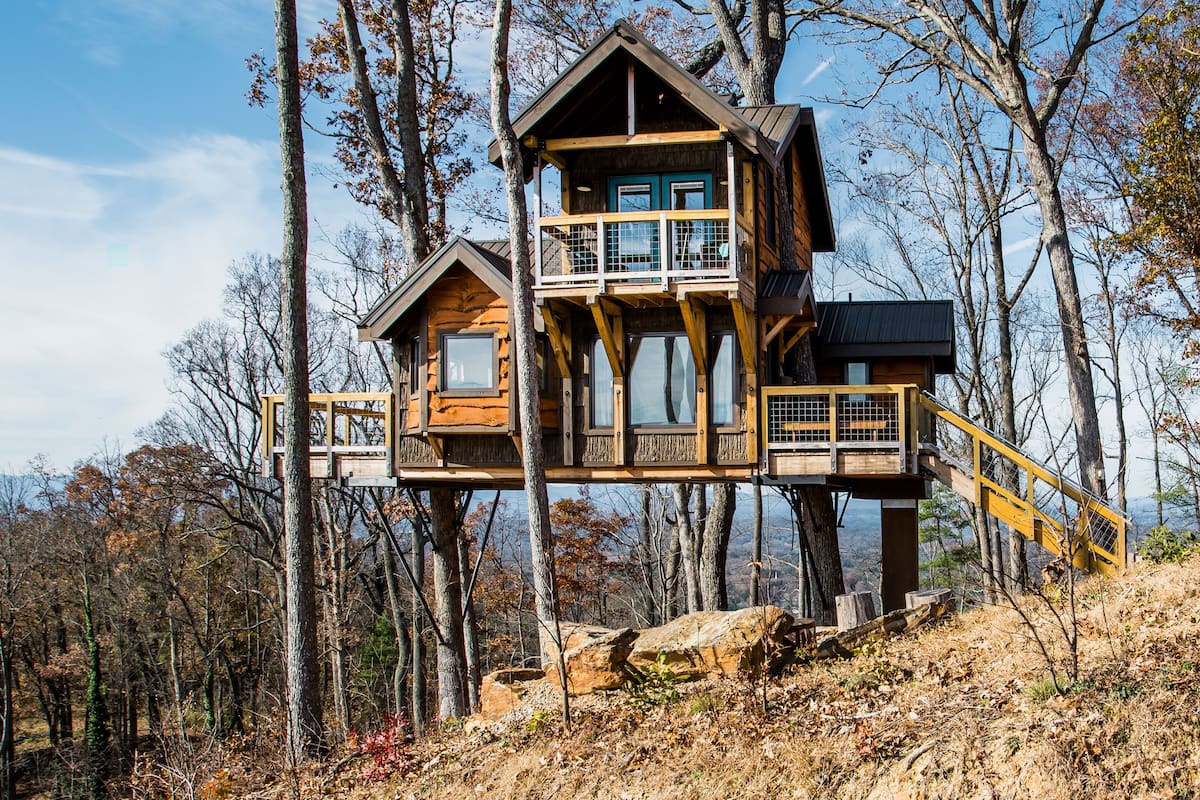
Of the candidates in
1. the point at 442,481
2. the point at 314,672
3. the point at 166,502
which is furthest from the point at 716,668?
the point at 166,502

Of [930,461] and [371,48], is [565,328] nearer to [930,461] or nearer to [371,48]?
[930,461]

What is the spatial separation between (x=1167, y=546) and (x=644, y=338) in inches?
299

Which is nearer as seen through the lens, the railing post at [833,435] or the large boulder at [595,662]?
the large boulder at [595,662]

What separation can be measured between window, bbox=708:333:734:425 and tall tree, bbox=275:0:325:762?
592 cm

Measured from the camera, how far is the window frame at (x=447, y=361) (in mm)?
15898

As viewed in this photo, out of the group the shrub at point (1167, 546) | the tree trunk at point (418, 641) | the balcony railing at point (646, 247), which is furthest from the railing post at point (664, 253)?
the tree trunk at point (418, 641)

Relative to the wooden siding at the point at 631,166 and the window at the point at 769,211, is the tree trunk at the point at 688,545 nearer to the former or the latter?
the window at the point at 769,211

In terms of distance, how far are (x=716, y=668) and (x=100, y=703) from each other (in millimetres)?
30868

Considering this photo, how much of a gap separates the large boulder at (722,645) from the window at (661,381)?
13.5 ft

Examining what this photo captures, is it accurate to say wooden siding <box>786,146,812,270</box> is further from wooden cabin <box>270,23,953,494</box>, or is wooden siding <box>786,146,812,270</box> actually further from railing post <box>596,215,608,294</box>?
railing post <box>596,215,608,294</box>

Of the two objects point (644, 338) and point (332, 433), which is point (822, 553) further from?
point (332, 433)

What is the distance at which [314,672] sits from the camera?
534 inches

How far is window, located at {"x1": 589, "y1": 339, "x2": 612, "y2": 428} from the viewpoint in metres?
15.9

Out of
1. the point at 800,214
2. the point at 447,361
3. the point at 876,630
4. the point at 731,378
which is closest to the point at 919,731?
the point at 876,630
